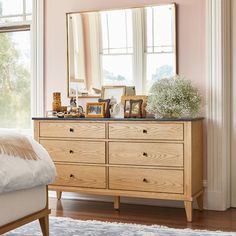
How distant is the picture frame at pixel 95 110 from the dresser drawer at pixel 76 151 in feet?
0.97

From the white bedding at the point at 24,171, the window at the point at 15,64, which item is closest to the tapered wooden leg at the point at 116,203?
the white bedding at the point at 24,171

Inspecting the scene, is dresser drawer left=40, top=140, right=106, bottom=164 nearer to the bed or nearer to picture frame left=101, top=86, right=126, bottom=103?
picture frame left=101, top=86, right=126, bottom=103

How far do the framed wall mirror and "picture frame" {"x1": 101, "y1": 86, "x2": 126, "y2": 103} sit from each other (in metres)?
0.06

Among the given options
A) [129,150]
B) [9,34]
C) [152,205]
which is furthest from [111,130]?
[9,34]

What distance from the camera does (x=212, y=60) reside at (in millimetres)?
4180

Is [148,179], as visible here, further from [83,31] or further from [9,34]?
[9,34]

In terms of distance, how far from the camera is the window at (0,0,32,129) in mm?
5156

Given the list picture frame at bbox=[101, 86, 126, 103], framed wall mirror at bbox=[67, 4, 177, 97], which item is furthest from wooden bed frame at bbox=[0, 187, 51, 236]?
framed wall mirror at bbox=[67, 4, 177, 97]

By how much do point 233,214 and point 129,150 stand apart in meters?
1.05

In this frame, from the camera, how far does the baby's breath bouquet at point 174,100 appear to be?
3.98 m

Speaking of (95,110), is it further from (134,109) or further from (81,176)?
(81,176)

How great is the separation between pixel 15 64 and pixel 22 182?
108 inches

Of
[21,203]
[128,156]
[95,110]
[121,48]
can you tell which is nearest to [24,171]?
[21,203]

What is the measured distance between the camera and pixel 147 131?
3.93 m
